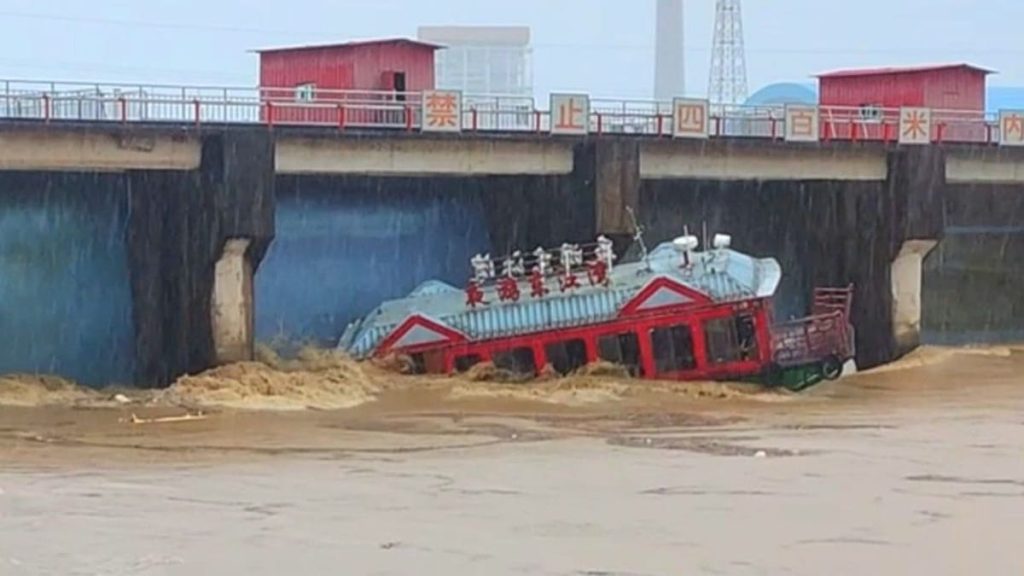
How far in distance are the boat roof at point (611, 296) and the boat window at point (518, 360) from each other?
0.36 metres

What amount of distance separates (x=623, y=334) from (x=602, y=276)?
45.8 inches

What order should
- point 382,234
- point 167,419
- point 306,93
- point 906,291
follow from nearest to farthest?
1. point 167,419
2. point 306,93
3. point 382,234
4. point 906,291

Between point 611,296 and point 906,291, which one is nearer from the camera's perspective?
point 611,296

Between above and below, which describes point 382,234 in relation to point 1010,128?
below

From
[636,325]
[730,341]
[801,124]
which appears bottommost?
[730,341]

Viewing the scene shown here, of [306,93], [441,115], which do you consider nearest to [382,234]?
[306,93]

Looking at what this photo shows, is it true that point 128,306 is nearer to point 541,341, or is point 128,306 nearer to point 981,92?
point 541,341

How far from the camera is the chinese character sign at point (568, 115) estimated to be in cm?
3691

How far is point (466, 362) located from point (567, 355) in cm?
192

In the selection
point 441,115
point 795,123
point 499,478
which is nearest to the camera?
point 499,478

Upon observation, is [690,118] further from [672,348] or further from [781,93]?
[781,93]

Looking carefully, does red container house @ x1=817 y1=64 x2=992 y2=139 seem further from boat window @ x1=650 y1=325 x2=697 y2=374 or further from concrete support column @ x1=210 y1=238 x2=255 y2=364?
concrete support column @ x1=210 y1=238 x2=255 y2=364

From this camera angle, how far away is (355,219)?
39.0 metres

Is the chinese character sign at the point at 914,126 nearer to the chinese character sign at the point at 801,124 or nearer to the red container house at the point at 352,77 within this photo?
the chinese character sign at the point at 801,124
